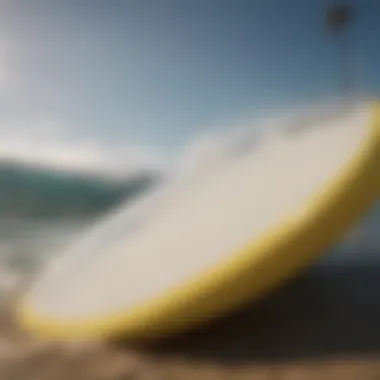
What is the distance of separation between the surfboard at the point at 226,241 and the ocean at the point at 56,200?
3.2 inches

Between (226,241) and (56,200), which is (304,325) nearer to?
(226,241)

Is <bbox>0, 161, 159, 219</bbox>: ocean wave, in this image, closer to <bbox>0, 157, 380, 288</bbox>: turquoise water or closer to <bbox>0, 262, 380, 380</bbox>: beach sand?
<bbox>0, 157, 380, 288</bbox>: turquoise water

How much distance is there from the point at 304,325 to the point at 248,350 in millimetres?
149

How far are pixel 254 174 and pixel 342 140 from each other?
18cm

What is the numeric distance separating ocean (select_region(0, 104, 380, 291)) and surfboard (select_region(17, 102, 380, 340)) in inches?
3.2

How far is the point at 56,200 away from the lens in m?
1.32

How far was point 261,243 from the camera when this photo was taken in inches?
40.6

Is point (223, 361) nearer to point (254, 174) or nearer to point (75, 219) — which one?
point (254, 174)

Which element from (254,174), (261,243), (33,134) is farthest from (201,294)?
(33,134)

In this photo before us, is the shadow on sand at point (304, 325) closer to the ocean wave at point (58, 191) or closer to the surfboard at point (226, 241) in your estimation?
the surfboard at point (226, 241)

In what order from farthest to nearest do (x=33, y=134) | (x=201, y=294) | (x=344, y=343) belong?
(x=33, y=134)
(x=344, y=343)
(x=201, y=294)

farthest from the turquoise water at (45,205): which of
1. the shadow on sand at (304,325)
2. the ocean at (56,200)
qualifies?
the shadow on sand at (304,325)

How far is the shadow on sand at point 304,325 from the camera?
1.11 meters

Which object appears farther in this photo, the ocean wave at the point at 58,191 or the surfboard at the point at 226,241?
the ocean wave at the point at 58,191
